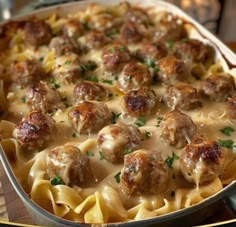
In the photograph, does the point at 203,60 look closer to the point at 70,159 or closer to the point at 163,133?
the point at 163,133

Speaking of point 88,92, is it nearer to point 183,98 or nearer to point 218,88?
point 183,98

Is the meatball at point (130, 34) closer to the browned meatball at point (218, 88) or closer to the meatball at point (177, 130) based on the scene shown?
the browned meatball at point (218, 88)

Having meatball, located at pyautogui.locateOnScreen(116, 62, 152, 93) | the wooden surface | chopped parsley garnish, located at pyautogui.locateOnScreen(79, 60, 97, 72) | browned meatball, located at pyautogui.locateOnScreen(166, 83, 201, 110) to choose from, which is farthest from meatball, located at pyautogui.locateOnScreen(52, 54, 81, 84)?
the wooden surface

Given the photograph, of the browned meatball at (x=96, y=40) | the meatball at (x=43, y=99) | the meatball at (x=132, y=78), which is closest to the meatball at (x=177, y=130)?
the meatball at (x=132, y=78)

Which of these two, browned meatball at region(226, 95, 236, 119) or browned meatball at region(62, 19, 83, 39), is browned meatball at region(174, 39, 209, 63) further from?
browned meatball at region(62, 19, 83, 39)

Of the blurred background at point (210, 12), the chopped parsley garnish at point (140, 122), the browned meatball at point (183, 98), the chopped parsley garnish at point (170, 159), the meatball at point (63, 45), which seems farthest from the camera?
the blurred background at point (210, 12)
